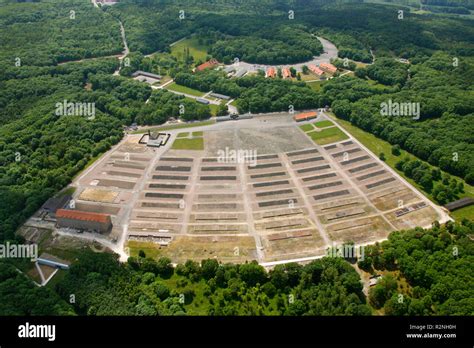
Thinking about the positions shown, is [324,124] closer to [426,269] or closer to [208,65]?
[208,65]

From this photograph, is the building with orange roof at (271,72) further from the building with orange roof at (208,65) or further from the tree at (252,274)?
the tree at (252,274)

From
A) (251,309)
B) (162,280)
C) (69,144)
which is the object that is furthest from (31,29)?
(251,309)

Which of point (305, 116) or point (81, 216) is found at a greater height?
point (305, 116)

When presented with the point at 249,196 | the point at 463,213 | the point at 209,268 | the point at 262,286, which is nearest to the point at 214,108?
the point at 249,196

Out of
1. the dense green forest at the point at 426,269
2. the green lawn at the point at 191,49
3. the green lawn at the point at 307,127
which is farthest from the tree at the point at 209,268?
the green lawn at the point at 191,49

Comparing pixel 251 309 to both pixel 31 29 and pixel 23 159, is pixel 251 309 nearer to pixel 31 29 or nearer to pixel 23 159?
pixel 23 159

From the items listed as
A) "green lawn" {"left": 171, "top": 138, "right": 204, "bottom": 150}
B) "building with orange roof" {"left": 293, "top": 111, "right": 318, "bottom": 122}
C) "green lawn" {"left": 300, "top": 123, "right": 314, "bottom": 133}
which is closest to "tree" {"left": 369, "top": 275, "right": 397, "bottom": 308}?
"green lawn" {"left": 171, "top": 138, "right": 204, "bottom": 150}
